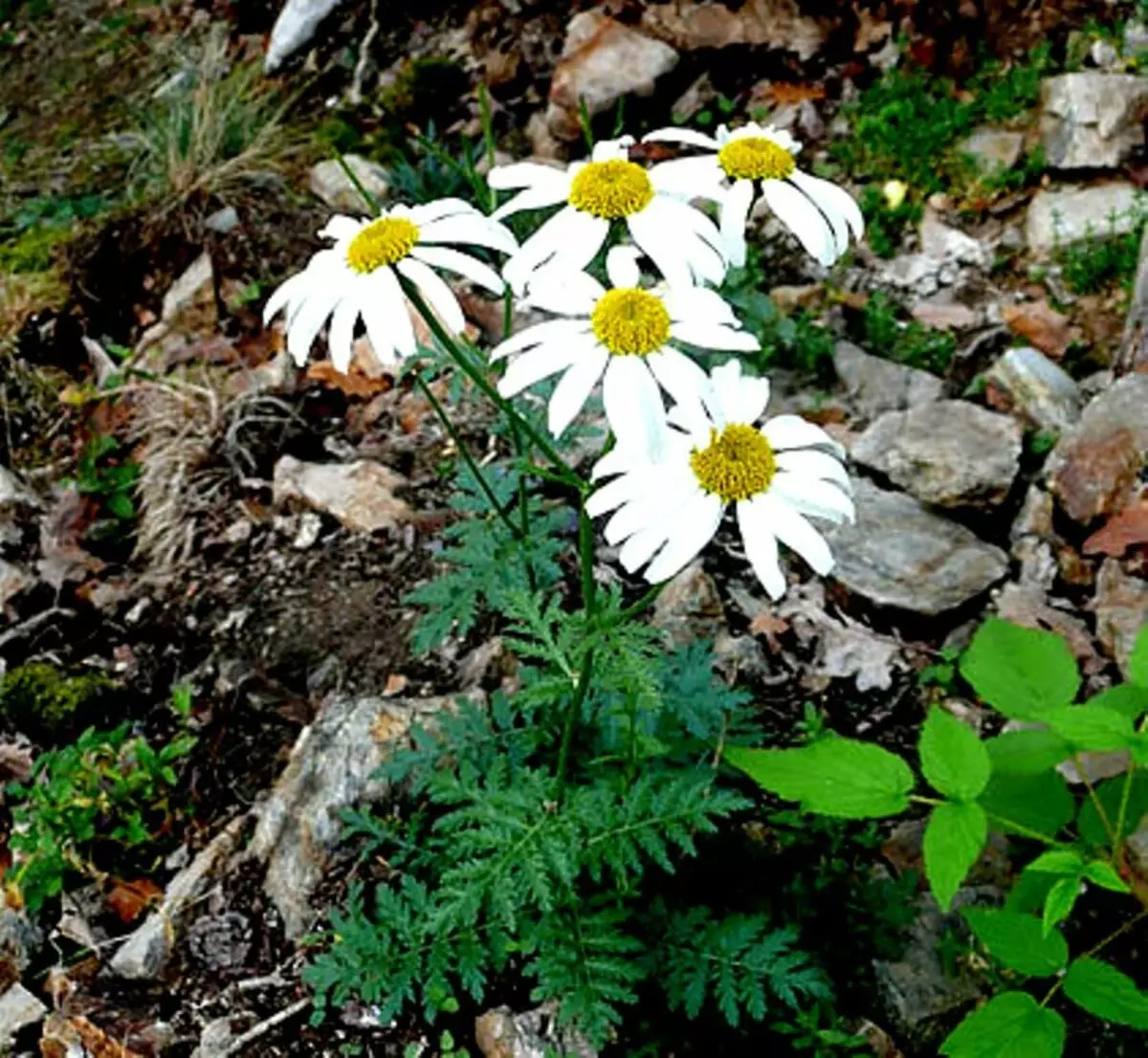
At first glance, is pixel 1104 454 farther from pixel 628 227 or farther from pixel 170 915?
pixel 170 915

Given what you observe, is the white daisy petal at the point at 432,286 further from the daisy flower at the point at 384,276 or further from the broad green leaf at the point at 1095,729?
the broad green leaf at the point at 1095,729

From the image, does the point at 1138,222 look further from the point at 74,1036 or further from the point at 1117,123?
the point at 74,1036

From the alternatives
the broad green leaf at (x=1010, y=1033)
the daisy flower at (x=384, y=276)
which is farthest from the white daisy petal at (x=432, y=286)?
the broad green leaf at (x=1010, y=1033)

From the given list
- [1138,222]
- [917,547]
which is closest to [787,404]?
[917,547]

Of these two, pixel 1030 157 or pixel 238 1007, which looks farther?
pixel 1030 157

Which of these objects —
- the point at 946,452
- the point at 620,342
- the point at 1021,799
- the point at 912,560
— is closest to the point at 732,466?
the point at 620,342

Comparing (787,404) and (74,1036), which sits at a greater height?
(74,1036)

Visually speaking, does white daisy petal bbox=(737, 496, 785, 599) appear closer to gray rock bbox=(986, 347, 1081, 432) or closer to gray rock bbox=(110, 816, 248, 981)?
gray rock bbox=(110, 816, 248, 981)
